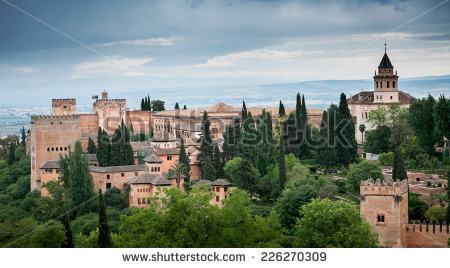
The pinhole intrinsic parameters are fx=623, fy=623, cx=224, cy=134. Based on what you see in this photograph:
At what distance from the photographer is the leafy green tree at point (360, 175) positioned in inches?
742

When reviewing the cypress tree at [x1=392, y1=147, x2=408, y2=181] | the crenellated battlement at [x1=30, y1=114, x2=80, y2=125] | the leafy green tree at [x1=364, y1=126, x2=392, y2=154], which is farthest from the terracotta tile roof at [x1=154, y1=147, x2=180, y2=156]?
the cypress tree at [x1=392, y1=147, x2=408, y2=181]

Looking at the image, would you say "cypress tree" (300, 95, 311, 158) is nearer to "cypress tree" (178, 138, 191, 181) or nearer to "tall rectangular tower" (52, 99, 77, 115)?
"cypress tree" (178, 138, 191, 181)

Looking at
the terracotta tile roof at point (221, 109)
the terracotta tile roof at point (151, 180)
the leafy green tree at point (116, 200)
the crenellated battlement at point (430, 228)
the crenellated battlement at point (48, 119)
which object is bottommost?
the leafy green tree at point (116, 200)

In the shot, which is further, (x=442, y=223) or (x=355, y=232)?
(x=442, y=223)

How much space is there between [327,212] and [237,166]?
10.4 m

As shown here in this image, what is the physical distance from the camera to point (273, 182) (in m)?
21.6

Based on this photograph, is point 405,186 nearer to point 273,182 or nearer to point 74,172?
point 273,182

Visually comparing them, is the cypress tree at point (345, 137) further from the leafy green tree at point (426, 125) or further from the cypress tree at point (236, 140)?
the cypress tree at point (236, 140)

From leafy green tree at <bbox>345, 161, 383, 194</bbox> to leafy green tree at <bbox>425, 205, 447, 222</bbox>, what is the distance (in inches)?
122

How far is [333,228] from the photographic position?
12.1 metres

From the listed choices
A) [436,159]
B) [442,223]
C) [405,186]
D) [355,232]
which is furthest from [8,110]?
[436,159]

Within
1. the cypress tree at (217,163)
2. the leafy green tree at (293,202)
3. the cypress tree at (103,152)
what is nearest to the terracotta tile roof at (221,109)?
the cypress tree at (103,152)

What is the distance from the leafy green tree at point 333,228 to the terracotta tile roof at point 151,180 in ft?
31.1

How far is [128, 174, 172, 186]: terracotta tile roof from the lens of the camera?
70.7ft
